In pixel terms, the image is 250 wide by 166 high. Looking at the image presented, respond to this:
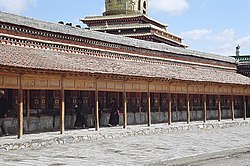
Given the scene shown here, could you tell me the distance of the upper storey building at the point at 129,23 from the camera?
3106 cm

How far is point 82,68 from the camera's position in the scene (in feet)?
53.7

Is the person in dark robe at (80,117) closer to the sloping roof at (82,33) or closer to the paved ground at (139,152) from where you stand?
the paved ground at (139,152)

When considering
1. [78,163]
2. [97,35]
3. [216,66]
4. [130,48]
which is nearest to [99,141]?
[78,163]

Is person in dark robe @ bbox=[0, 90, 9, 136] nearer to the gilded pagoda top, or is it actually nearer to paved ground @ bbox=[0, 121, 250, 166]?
paved ground @ bbox=[0, 121, 250, 166]

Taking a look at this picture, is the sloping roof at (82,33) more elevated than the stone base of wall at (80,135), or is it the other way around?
the sloping roof at (82,33)

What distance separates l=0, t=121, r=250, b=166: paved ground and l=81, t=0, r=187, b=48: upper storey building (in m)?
15.2

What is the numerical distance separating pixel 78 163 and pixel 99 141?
16.0ft

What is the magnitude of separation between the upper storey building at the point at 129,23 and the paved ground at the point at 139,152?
600 inches

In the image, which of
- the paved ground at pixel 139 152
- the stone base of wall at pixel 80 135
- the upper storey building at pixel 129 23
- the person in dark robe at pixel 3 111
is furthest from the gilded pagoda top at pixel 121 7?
the person in dark robe at pixel 3 111

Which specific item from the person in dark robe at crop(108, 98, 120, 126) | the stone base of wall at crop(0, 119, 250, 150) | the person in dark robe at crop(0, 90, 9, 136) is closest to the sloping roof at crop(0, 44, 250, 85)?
the person in dark robe at crop(0, 90, 9, 136)

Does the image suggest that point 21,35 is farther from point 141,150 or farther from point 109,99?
point 141,150

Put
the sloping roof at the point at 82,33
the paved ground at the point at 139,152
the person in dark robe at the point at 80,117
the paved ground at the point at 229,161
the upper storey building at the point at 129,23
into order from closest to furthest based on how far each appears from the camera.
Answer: the paved ground at the point at 229,161
the paved ground at the point at 139,152
the sloping roof at the point at 82,33
the person in dark robe at the point at 80,117
the upper storey building at the point at 129,23

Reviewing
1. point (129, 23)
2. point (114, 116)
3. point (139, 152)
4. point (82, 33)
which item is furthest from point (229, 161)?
point (129, 23)

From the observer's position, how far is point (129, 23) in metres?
31.9
